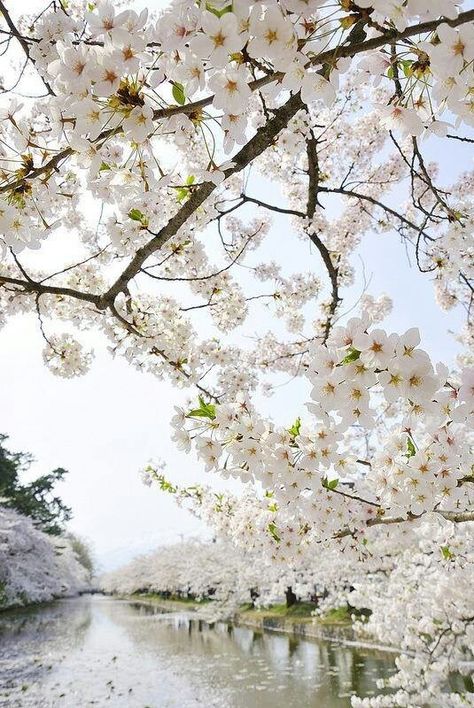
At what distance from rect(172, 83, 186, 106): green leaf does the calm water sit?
31.3ft

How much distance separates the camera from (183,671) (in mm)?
11734

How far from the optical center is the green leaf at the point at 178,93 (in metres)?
1.21

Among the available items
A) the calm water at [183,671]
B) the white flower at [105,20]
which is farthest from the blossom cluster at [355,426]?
the calm water at [183,671]

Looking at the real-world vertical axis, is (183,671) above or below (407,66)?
below

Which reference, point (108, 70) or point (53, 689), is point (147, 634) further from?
point (108, 70)

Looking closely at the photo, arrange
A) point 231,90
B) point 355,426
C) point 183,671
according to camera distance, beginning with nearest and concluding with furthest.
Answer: point 231,90, point 355,426, point 183,671

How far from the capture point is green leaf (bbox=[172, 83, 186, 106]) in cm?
121

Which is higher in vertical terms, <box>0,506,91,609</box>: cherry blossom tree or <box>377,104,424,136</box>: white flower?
<box>377,104,424,136</box>: white flower

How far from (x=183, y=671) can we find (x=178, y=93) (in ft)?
44.1

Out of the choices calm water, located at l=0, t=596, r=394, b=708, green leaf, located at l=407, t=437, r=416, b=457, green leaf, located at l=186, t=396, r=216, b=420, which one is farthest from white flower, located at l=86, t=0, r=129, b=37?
calm water, located at l=0, t=596, r=394, b=708

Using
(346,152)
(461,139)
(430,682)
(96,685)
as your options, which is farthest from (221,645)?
(461,139)

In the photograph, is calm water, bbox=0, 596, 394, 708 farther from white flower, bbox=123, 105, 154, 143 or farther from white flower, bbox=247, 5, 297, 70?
white flower, bbox=247, 5, 297, 70

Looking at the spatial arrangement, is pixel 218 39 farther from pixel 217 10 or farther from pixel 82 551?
pixel 82 551

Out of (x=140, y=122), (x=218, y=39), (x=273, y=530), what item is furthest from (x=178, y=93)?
(x=273, y=530)
